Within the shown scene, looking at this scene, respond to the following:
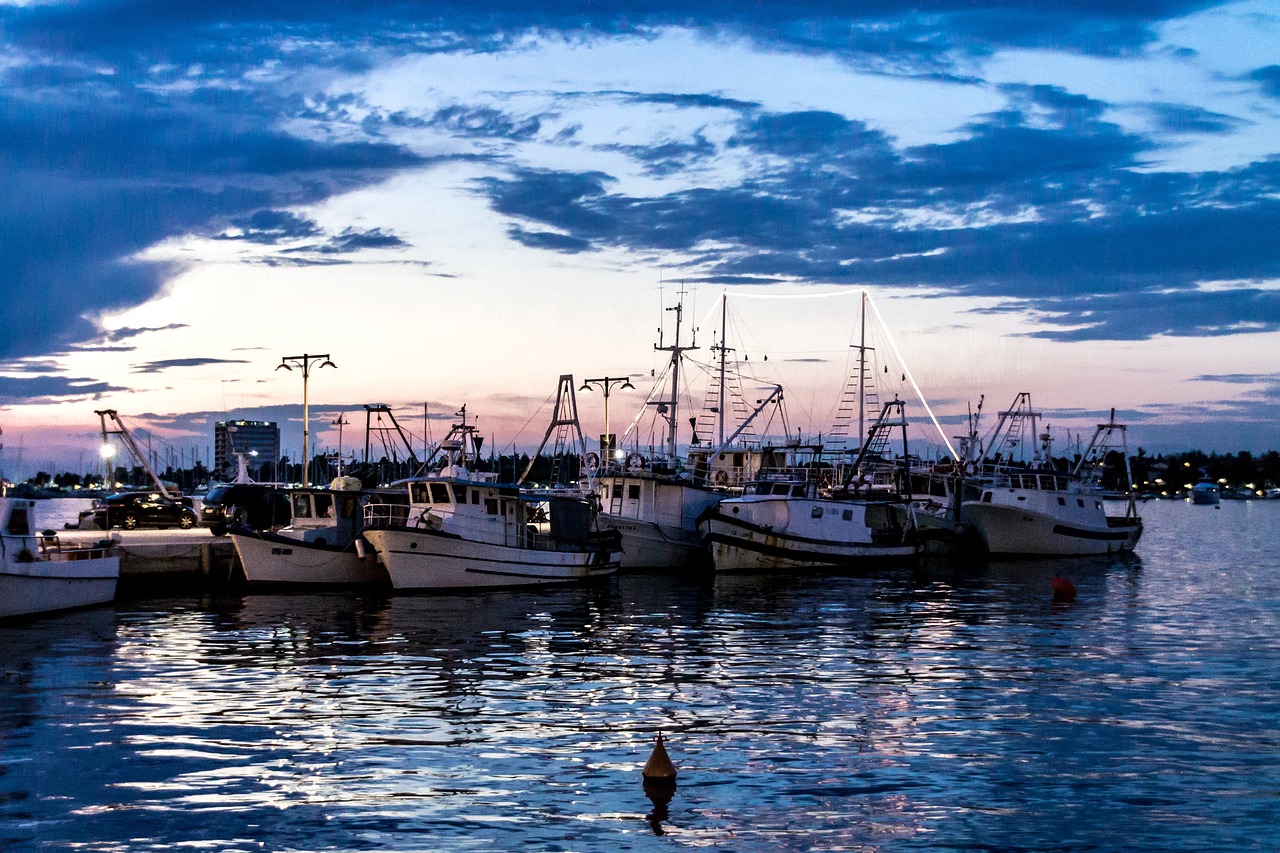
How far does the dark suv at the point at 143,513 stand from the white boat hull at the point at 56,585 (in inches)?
1023

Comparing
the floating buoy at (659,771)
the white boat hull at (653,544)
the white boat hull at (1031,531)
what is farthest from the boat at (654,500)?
the floating buoy at (659,771)

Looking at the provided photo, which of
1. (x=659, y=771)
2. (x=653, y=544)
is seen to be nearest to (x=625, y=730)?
(x=659, y=771)

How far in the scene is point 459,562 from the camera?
155ft

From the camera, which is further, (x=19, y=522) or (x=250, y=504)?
(x=250, y=504)

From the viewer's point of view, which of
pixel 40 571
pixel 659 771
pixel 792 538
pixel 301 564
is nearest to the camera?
pixel 659 771

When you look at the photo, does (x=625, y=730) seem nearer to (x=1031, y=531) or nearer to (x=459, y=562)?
(x=459, y=562)

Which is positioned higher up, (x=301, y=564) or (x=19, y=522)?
(x=19, y=522)

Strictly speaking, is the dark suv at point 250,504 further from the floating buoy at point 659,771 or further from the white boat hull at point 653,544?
the floating buoy at point 659,771

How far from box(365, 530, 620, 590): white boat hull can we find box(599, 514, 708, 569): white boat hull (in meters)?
8.99

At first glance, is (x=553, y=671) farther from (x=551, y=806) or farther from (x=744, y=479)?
(x=744, y=479)

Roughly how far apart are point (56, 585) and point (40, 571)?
87 centimetres

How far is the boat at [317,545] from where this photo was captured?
46000 millimetres

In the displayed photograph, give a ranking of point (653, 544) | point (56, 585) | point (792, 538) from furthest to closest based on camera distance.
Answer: point (653, 544) → point (792, 538) → point (56, 585)

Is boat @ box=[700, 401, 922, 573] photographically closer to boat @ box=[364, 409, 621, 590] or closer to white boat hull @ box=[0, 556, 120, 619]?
boat @ box=[364, 409, 621, 590]
